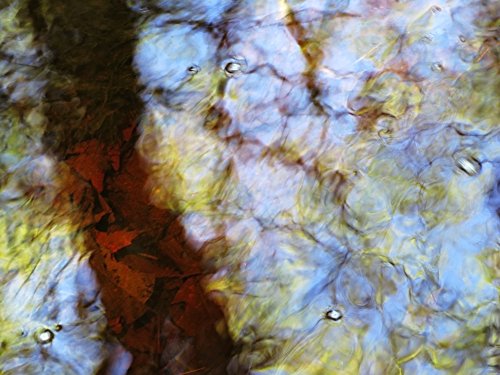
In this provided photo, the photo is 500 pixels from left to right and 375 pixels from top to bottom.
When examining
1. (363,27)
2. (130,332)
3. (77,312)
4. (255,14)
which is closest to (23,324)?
(77,312)

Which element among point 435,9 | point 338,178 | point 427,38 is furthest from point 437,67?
point 338,178

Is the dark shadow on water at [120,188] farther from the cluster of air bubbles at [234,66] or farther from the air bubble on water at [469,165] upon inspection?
the air bubble on water at [469,165]

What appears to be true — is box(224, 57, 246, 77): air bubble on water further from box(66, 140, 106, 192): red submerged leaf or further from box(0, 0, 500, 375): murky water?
box(66, 140, 106, 192): red submerged leaf

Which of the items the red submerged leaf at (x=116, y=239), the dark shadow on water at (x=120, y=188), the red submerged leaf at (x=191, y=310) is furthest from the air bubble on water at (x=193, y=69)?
the red submerged leaf at (x=191, y=310)

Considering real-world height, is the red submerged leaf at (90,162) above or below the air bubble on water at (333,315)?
above

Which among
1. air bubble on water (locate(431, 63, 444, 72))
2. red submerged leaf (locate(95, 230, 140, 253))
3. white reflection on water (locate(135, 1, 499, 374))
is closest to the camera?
white reflection on water (locate(135, 1, 499, 374))

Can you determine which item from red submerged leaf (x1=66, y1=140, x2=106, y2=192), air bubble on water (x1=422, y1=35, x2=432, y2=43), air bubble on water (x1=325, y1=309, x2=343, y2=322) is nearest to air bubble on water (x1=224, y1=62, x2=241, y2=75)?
red submerged leaf (x1=66, y1=140, x2=106, y2=192)

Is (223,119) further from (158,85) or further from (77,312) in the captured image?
(77,312)

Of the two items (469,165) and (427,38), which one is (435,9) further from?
(469,165)
